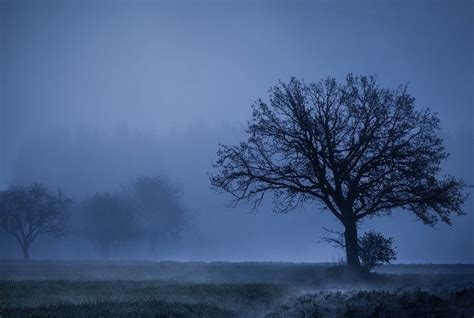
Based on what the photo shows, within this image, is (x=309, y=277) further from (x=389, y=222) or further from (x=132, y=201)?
(x=389, y=222)

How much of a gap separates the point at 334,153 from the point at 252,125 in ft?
17.4

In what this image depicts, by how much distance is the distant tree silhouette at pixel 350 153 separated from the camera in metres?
23.3

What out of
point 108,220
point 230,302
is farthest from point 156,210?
point 230,302

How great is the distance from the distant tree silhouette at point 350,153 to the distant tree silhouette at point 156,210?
56.1m

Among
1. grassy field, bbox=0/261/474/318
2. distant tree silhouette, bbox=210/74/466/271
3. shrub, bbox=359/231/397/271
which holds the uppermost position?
distant tree silhouette, bbox=210/74/466/271

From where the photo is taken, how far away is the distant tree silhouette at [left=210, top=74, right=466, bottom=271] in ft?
76.3

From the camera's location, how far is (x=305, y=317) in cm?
1168

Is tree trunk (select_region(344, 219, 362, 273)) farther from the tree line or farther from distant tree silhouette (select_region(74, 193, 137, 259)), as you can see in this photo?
distant tree silhouette (select_region(74, 193, 137, 259))

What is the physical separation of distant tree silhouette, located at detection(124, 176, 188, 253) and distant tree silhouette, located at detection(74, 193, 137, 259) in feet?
6.18

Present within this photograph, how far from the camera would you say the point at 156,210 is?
258 feet

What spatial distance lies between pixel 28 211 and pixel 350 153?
64.9 meters

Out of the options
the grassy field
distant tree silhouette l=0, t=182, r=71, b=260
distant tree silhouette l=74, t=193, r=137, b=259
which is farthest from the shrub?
distant tree silhouette l=74, t=193, r=137, b=259

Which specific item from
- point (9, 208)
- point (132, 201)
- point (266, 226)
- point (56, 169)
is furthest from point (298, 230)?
point (56, 169)

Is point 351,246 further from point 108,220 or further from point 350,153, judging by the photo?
point 108,220
